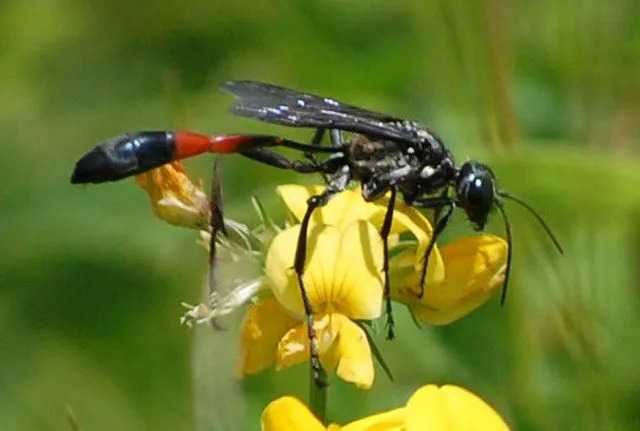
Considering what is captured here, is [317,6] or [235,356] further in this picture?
[317,6]

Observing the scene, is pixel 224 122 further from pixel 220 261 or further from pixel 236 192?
pixel 220 261

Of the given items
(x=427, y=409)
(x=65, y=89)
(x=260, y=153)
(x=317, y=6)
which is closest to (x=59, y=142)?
(x=65, y=89)

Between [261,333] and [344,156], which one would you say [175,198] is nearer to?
[261,333]

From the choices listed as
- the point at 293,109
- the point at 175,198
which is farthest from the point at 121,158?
the point at 293,109

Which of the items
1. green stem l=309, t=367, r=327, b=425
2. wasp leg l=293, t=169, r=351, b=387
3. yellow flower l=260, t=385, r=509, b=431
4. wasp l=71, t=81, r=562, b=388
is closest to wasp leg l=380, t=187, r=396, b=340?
wasp l=71, t=81, r=562, b=388

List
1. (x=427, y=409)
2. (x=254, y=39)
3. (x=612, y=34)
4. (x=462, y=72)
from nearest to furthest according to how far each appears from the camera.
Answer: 1. (x=427, y=409)
2. (x=462, y=72)
3. (x=612, y=34)
4. (x=254, y=39)
